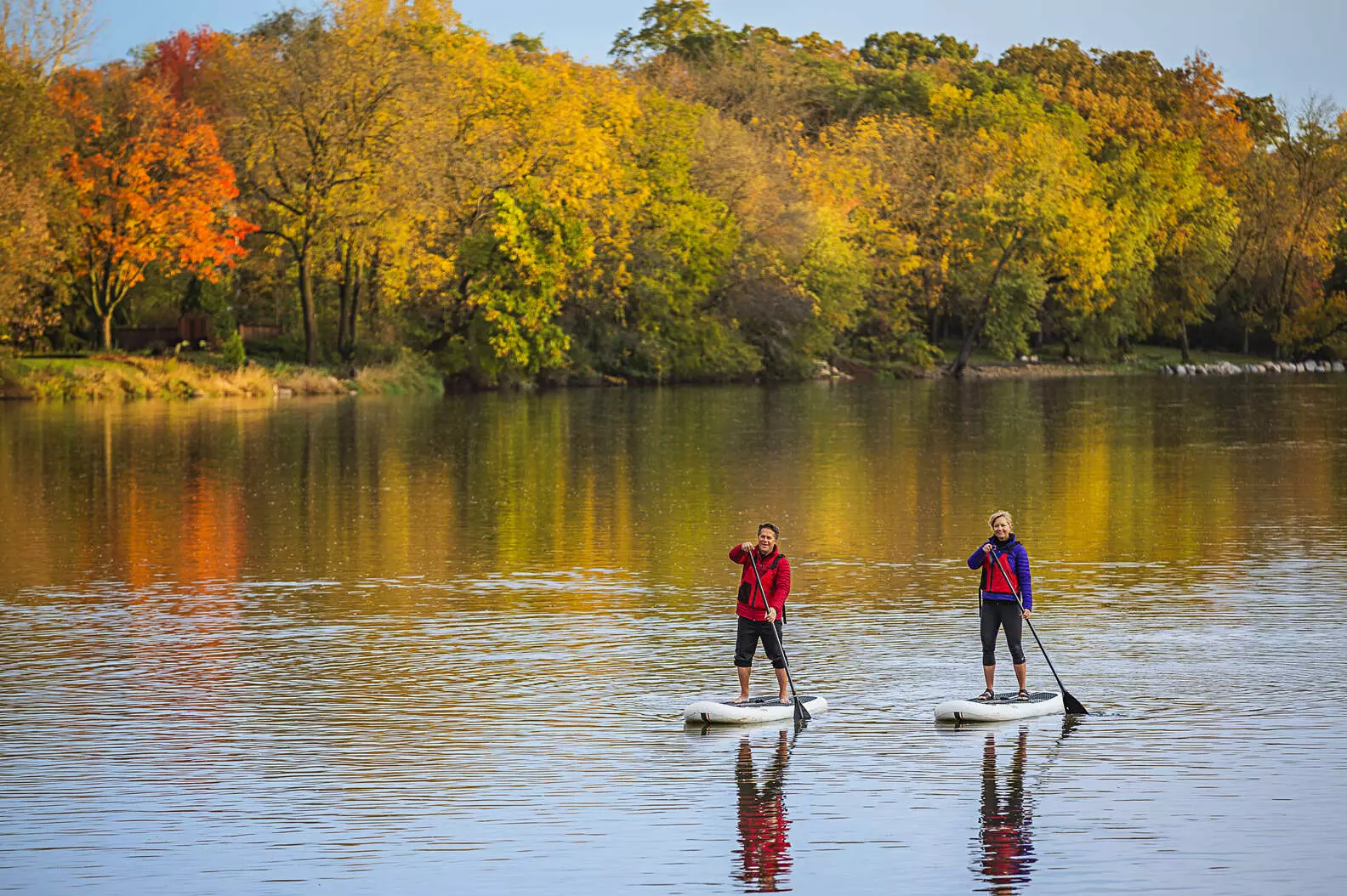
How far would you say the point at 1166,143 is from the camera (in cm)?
Answer: 10888

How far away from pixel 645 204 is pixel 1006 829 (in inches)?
2872

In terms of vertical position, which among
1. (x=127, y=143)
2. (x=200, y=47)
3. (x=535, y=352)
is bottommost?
(x=535, y=352)

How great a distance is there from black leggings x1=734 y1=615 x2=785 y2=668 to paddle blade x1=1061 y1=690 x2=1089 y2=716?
2.01 m

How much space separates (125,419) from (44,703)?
3819cm

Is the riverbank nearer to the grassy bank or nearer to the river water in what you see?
the grassy bank

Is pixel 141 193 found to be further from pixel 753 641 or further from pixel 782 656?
pixel 782 656

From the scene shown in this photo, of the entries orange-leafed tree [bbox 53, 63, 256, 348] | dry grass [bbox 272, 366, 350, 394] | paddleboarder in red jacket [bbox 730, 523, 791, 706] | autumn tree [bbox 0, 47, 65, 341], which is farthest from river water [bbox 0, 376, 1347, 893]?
dry grass [bbox 272, 366, 350, 394]

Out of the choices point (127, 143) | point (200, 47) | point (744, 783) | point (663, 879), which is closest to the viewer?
point (663, 879)

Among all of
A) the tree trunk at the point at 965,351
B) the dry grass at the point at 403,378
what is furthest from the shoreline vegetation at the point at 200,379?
the tree trunk at the point at 965,351

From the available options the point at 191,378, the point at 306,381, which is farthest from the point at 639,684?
the point at 306,381

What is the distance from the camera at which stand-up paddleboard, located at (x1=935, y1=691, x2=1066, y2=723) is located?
501 inches

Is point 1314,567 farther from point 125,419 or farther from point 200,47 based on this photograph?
point 200,47

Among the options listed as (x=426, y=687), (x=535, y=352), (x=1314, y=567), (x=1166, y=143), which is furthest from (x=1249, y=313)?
(x=426, y=687)

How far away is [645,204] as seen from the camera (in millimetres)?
81812
